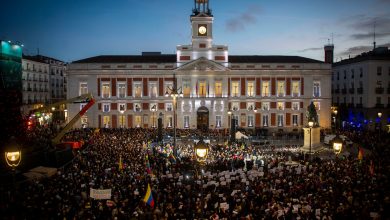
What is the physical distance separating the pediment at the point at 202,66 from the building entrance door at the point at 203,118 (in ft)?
19.2

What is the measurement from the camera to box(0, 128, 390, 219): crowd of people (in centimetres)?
1456

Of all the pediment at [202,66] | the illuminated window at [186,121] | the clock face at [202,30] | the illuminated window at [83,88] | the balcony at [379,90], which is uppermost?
the clock face at [202,30]

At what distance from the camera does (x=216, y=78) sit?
55562 millimetres

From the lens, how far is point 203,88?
5559 cm

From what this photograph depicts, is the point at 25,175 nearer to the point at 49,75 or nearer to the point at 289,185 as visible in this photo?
the point at 289,185

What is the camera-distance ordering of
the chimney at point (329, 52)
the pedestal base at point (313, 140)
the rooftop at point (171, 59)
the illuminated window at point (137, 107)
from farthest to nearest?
the chimney at point (329, 52), the rooftop at point (171, 59), the illuminated window at point (137, 107), the pedestal base at point (313, 140)

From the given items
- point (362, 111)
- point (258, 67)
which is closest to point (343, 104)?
point (362, 111)

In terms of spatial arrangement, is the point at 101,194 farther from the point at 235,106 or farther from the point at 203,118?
the point at 235,106

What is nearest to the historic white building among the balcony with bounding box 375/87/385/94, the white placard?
the balcony with bounding box 375/87/385/94

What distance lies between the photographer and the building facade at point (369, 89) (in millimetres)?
55188

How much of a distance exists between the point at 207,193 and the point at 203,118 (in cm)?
3804

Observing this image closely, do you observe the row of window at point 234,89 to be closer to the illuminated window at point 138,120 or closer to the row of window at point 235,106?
the row of window at point 235,106

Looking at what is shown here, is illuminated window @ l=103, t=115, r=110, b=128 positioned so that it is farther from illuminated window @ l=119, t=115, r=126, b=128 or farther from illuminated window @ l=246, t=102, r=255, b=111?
illuminated window @ l=246, t=102, r=255, b=111

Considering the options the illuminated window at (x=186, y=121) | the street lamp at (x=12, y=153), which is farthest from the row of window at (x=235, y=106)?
the street lamp at (x=12, y=153)
